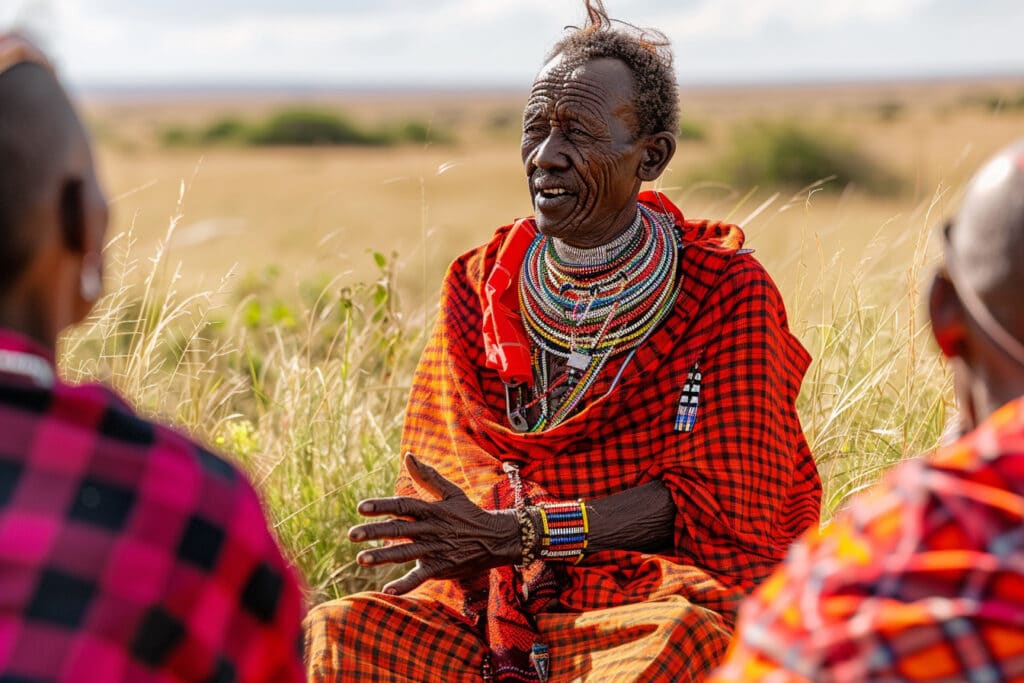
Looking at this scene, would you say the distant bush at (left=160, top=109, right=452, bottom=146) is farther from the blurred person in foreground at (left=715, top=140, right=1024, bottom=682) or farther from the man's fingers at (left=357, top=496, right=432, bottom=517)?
the blurred person in foreground at (left=715, top=140, right=1024, bottom=682)

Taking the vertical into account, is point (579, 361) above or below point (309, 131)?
above

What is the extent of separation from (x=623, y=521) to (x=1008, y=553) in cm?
165

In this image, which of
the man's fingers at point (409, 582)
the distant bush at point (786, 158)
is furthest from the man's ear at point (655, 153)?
the distant bush at point (786, 158)

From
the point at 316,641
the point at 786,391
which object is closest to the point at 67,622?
the point at 316,641

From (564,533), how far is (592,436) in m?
0.28

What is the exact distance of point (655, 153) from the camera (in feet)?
11.4

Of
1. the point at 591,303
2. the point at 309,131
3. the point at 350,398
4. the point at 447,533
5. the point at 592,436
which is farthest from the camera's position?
the point at 309,131

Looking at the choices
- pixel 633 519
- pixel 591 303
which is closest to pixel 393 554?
pixel 633 519

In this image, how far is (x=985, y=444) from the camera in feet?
5.09

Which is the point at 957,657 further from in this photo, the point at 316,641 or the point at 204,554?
the point at 316,641

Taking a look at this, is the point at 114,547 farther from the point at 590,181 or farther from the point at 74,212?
the point at 590,181

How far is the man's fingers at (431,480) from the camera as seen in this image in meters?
2.94

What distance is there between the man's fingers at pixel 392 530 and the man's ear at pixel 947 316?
1288 mm

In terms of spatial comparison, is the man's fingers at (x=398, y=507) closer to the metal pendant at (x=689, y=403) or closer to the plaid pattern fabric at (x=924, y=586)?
the metal pendant at (x=689, y=403)
